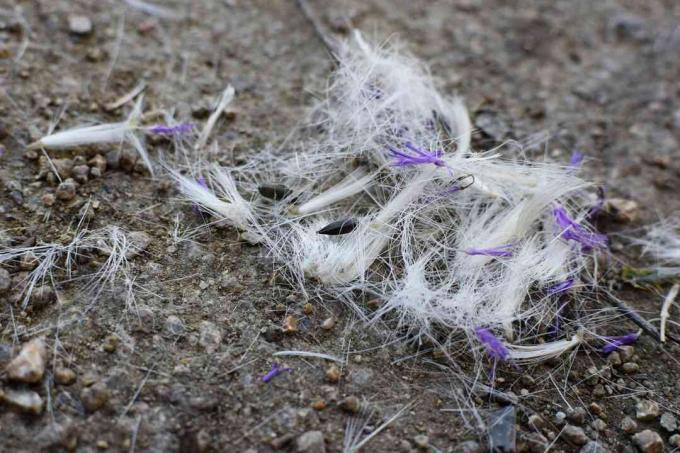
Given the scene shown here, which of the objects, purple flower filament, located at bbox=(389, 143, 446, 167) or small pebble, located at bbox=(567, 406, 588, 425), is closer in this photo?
small pebble, located at bbox=(567, 406, 588, 425)

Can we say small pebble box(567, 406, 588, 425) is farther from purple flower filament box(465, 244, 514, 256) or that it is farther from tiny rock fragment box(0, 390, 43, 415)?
tiny rock fragment box(0, 390, 43, 415)

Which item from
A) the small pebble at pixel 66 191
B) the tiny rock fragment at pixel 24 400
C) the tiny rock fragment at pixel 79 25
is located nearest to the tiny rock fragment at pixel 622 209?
the small pebble at pixel 66 191

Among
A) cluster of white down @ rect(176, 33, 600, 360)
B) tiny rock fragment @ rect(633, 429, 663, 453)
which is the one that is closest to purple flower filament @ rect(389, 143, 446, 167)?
cluster of white down @ rect(176, 33, 600, 360)

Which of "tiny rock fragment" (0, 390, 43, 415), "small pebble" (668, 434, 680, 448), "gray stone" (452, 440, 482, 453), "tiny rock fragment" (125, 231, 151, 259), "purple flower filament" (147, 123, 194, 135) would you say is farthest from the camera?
"purple flower filament" (147, 123, 194, 135)

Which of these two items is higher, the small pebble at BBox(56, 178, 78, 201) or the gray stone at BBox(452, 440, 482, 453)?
the small pebble at BBox(56, 178, 78, 201)

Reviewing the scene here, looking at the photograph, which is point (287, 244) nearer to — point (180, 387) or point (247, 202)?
point (247, 202)

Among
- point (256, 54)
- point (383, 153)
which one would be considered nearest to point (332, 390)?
point (383, 153)
